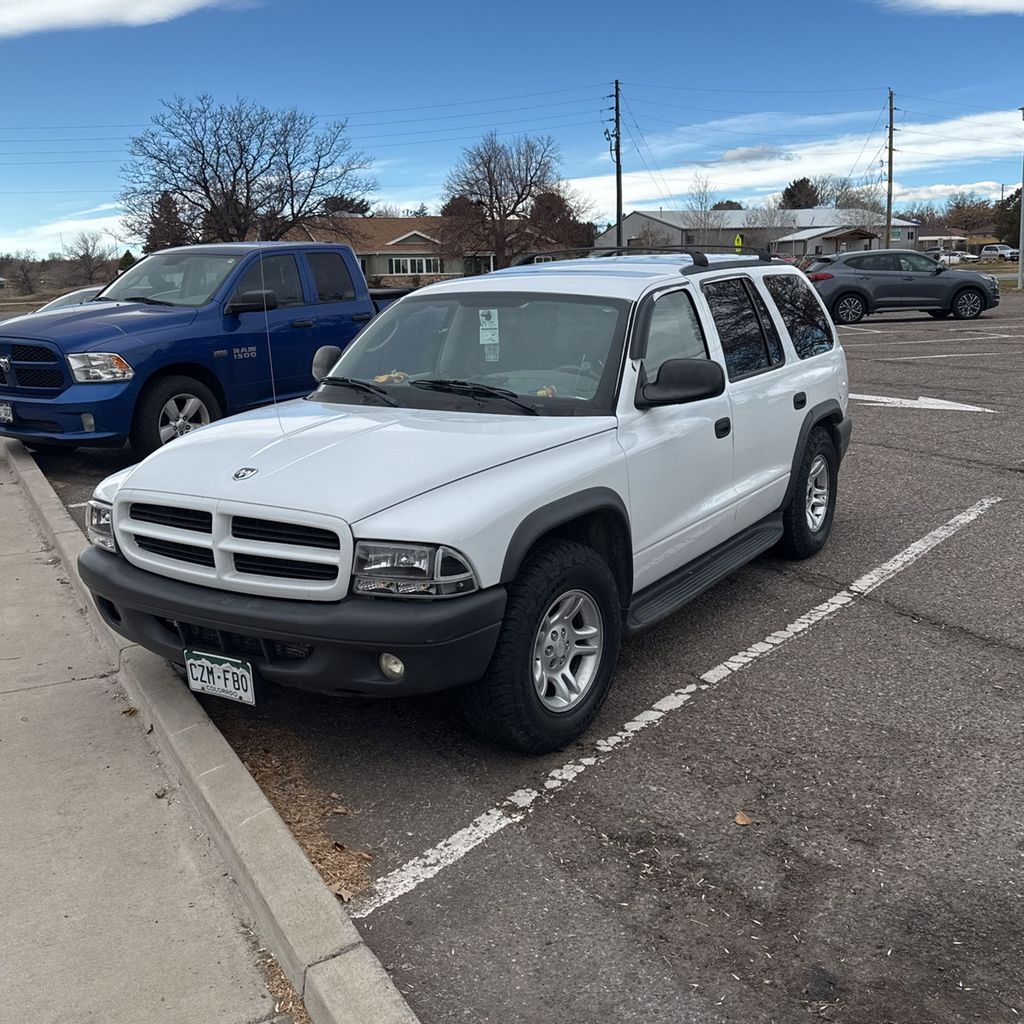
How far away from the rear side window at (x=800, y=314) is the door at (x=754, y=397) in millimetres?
259

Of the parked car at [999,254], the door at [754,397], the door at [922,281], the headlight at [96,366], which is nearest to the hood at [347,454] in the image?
the door at [754,397]

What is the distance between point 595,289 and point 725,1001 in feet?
9.95

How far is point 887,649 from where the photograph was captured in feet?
16.5

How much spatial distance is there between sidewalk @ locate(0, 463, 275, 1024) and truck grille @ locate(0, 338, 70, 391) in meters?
4.05

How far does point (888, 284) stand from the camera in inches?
921

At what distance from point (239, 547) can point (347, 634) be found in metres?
0.53

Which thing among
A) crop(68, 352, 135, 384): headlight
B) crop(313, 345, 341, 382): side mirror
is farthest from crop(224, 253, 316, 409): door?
→ crop(313, 345, 341, 382): side mirror

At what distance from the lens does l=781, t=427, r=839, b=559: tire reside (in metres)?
6.10

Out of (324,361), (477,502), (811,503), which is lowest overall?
(811,503)

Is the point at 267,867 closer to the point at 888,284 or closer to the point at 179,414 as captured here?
the point at 179,414

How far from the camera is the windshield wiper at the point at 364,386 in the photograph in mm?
4680

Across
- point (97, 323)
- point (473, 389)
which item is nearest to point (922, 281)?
point (97, 323)

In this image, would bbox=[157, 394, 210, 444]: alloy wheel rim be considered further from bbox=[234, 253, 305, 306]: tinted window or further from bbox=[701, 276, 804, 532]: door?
bbox=[701, 276, 804, 532]: door

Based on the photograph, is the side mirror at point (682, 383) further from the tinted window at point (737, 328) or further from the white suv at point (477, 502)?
the tinted window at point (737, 328)
